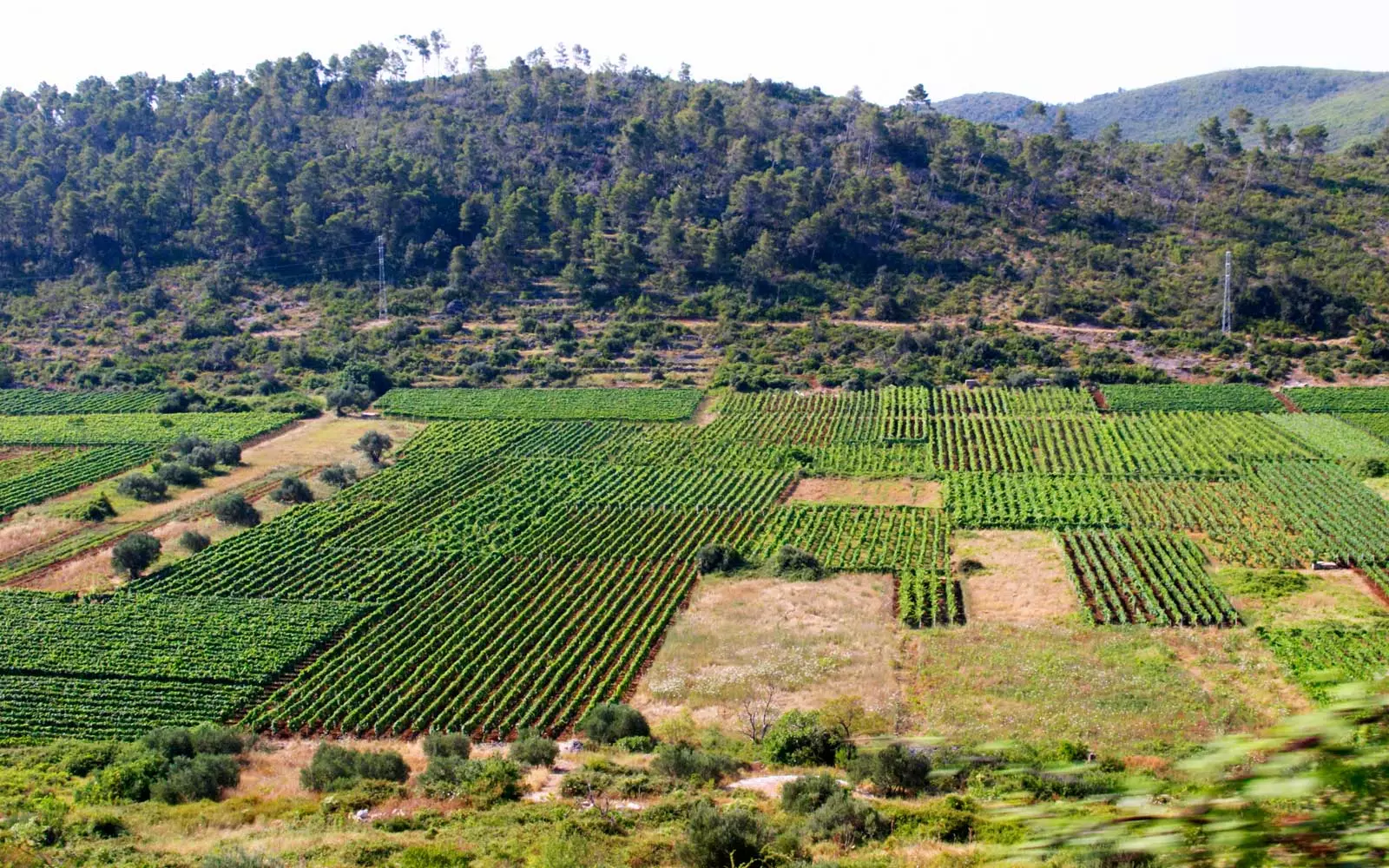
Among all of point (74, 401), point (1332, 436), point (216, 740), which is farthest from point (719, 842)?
point (74, 401)

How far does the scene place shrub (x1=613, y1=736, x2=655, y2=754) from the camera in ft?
94.3

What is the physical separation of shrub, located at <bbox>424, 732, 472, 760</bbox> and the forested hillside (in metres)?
62.8

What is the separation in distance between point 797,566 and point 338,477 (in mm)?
27999

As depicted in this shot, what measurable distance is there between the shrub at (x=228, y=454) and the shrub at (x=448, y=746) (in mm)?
38657

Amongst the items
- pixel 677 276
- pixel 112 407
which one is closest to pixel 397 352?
pixel 112 407

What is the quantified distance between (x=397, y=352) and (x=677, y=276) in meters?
27.7

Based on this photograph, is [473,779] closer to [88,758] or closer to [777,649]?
[88,758]

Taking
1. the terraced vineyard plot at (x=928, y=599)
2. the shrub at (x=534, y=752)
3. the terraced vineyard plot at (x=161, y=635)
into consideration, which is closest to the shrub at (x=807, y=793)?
the shrub at (x=534, y=752)

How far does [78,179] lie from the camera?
4680 inches

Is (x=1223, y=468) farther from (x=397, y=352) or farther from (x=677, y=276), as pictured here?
(x=397, y=352)

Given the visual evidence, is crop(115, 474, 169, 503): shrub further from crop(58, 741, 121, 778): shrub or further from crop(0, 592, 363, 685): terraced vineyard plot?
crop(58, 741, 121, 778): shrub

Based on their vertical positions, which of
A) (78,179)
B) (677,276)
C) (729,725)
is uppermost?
(78,179)

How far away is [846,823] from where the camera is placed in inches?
782

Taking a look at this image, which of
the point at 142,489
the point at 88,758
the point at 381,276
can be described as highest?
the point at 381,276
